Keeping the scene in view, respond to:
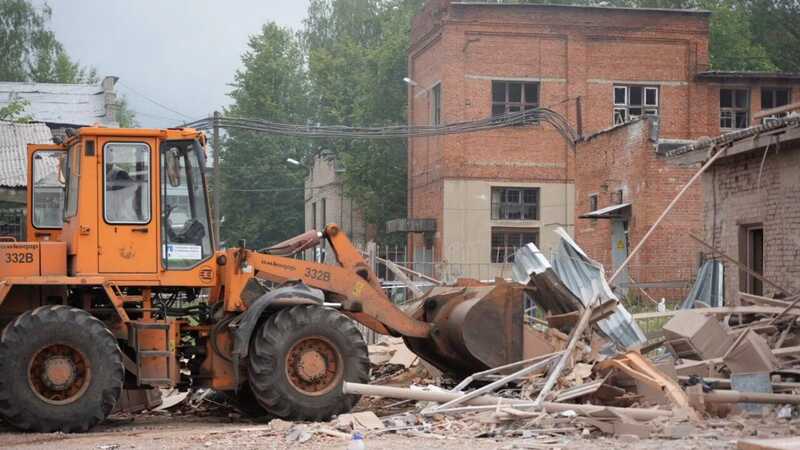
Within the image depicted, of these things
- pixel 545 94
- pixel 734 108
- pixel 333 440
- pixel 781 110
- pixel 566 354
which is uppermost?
pixel 545 94

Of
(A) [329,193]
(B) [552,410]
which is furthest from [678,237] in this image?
(A) [329,193]

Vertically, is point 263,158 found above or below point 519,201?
above

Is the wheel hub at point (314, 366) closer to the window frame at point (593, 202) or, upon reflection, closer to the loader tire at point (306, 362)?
the loader tire at point (306, 362)

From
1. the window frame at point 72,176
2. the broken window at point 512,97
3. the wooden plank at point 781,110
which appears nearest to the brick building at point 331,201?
the broken window at point 512,97

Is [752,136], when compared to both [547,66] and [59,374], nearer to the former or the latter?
[59,374]

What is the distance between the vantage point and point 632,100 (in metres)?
44.1

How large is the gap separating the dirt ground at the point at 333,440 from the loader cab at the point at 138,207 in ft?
5.67

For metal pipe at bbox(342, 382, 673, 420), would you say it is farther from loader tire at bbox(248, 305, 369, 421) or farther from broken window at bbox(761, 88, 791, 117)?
broken window at bbox(761, 88, 791, 117)

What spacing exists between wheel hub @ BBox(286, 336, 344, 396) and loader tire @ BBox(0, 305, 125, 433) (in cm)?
179

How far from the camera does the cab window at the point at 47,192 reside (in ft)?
43.1

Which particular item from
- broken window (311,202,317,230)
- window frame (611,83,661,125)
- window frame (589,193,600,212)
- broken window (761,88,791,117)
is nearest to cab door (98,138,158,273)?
window frame (589,193,600,212)

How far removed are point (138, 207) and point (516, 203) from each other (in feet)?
107

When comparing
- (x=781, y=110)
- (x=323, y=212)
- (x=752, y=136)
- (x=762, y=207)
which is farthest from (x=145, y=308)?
(x=323, y=212)

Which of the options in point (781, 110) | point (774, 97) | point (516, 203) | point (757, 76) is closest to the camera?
point (781, 110)
